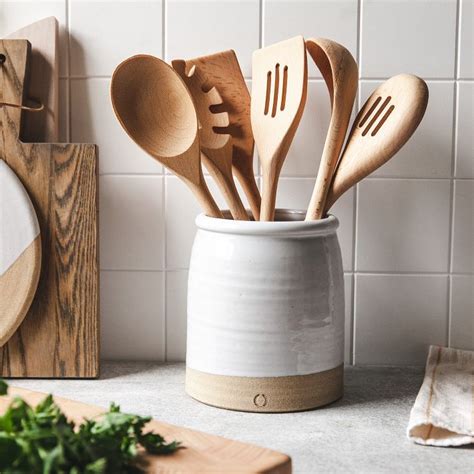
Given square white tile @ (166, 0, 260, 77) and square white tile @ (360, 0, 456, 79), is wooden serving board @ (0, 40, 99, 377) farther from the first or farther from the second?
square white tile @ (360, 0, 456, 79)

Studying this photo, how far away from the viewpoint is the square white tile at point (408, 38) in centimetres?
101

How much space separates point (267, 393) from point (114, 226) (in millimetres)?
310

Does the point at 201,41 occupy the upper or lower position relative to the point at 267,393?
upper

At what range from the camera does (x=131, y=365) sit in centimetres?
106

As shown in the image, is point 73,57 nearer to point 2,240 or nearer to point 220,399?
point 2,240

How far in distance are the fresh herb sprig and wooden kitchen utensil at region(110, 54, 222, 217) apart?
0.96 feet

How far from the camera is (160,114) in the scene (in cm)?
90

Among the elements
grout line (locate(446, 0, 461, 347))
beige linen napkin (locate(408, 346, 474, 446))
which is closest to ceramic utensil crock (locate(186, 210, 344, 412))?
beige linen napkin (locate(408, 346, 474, 446))

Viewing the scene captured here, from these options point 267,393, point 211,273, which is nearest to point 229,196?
point 211,273

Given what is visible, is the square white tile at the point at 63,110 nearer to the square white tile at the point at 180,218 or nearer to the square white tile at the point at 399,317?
the square white tile at the point at 180,218

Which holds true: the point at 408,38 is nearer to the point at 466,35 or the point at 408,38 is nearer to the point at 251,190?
the point at 466,35

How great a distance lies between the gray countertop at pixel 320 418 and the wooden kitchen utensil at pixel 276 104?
0.22 m

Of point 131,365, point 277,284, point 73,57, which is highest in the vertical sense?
point 73,57

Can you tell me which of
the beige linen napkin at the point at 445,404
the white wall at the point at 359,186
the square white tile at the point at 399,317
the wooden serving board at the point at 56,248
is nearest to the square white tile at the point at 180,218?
the white wall at the point at 359,186
